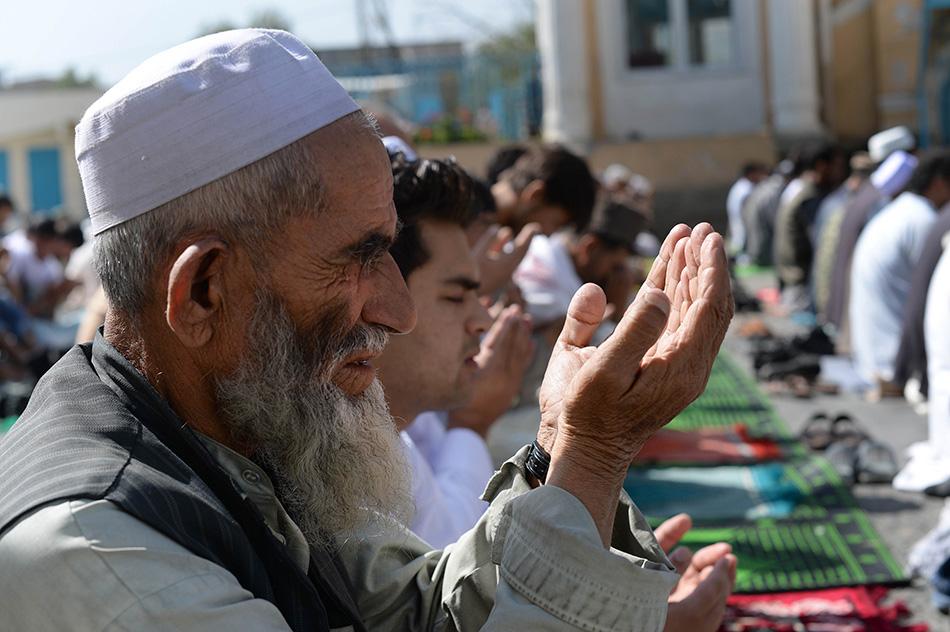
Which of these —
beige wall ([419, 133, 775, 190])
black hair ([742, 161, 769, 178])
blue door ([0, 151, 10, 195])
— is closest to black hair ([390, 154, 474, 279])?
black hair ([742, 161, 769, 178])

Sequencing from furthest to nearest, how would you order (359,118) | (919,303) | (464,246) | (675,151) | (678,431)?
1. (675,151)
2. (919,303)
3. (678,431)
4. (464,246)
5. (359,118)

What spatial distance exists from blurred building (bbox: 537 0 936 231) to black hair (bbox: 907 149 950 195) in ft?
30.1

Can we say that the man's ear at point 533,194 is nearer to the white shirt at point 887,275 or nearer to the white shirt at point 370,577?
the white shirt at point 370,577

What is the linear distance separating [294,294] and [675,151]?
Answer: 53.6 ft

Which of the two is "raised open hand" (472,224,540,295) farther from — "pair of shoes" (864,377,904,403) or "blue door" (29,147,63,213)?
"blue door" (29,147,63,213)

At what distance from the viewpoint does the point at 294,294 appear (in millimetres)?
1502

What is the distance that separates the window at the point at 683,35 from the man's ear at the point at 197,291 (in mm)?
18019

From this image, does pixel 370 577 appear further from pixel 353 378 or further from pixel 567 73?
pixel 567 73

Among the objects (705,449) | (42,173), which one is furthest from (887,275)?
(42,173)

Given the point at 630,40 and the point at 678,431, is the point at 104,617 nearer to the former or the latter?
the point at 678,431

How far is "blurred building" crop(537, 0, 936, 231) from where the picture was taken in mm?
17469

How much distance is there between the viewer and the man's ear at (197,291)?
1413 millimetres

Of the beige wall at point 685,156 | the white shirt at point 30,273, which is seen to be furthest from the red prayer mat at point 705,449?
the beige wall at point 685,156

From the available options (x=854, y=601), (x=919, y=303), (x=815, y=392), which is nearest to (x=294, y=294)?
(x=854, y=601)
